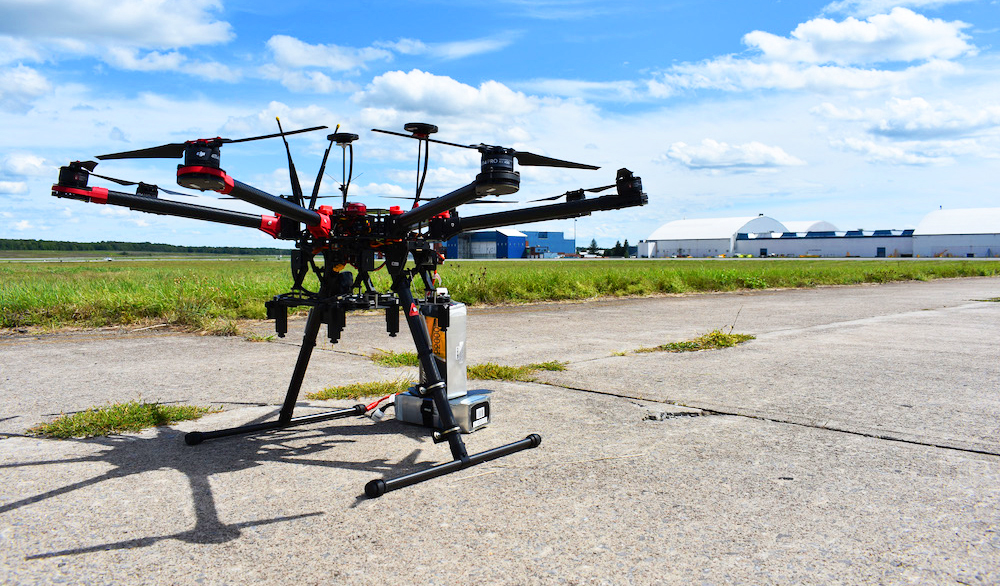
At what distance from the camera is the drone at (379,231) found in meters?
3.29

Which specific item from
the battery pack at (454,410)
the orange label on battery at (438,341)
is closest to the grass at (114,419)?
the battery pack at (454,410)

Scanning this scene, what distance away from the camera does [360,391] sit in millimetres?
5949

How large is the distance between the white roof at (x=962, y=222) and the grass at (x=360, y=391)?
105 metres

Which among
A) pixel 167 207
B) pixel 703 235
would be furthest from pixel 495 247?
pixel 167 207

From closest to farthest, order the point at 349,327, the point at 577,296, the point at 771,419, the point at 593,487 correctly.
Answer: the point at 593,487 → the point at 771,419 → the point at 349,327 → the point at 577,296

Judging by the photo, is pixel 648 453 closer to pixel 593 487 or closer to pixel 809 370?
pixel 593 487

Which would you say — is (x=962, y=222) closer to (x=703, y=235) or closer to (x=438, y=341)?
(x=703, y=235)

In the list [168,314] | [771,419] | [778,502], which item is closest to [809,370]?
[771,419]

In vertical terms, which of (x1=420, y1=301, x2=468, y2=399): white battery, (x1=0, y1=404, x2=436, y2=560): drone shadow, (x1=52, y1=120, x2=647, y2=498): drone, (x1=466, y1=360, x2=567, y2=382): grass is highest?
(x1=52, y1=120, x2=647, y2=498): drone

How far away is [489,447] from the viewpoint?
431 centimetres

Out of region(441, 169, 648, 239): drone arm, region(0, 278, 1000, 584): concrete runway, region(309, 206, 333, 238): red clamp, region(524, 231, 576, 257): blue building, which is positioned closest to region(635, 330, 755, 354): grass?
region(0, 278, 1000, 584): concrete runway

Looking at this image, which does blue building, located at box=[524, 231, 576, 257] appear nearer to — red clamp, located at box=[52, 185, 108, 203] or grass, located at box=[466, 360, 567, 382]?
grass, located at box=[466, 360, 567, 382]

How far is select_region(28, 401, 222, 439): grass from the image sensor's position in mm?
4516

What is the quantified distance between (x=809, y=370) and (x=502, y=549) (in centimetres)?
558
